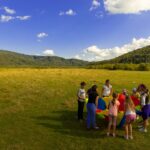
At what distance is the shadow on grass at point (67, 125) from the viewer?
1720 centimetres

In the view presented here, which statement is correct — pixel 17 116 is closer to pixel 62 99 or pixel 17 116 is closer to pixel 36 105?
pixel 36 105

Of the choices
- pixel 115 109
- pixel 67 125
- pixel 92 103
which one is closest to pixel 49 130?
pixel 67 125

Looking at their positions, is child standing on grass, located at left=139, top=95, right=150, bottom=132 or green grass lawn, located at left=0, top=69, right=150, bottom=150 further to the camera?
child standing on grass, located at left=139, top=95, right=150, bottom=132

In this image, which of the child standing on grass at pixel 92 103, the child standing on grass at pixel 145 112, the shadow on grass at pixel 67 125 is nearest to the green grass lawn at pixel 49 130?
the shadow on grass at pixel 67 125

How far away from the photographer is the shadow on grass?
56.4ft

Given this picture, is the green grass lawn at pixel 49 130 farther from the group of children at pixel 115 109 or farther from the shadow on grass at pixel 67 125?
the group of children at pixel 115 109

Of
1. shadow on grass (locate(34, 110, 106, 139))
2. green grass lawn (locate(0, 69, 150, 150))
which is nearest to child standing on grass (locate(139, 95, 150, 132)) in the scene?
green grass lawn (locate(0, 69, 150, 150))

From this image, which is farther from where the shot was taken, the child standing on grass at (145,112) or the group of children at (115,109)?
the child standing on grass at (145,112)

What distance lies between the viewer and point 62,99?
1156 inches

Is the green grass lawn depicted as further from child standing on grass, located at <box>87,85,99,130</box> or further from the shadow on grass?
child standing on grass, located at <box>87,85,99,130</box>

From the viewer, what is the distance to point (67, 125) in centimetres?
1917

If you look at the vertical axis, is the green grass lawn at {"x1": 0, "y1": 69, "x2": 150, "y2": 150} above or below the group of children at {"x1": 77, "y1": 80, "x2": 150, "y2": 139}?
below

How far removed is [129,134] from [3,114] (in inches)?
392

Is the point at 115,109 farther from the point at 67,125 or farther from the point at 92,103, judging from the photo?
the point at 67,125
